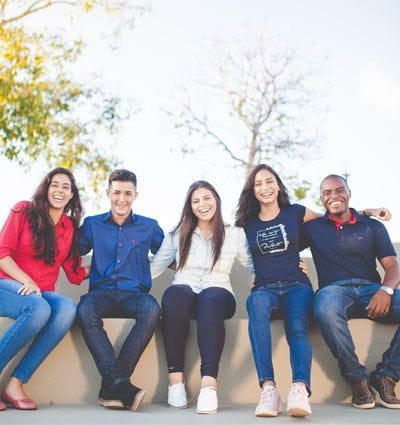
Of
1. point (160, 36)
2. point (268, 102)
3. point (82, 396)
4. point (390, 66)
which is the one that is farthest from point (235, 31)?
point (82, 396)

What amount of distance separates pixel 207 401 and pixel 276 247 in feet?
3.26

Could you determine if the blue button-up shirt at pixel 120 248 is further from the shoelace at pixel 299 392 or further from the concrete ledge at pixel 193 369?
the shoelace at pixel 299 392

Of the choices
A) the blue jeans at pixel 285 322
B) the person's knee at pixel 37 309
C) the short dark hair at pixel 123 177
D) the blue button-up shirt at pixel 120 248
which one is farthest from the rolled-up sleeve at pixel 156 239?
the person's knee at pixel 37 309

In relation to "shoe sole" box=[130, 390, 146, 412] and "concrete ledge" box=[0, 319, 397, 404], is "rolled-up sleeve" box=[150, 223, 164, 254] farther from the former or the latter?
"shoe sole" box=[130, 390, 146, 412]

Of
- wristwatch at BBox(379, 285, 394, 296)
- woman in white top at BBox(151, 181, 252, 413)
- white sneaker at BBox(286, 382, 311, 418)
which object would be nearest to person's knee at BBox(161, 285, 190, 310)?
woman in white top at BBox(151, 181, 252, 413)

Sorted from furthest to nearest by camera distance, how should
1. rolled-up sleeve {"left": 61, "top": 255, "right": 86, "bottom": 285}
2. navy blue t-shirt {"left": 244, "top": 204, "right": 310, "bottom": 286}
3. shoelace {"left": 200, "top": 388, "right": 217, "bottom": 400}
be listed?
rolled-up sleeve {"left": 61, "top": 255, "right": 86, "bottom": 285}, navy blue t-shirt {"left": 244, "top": 204, "right": 310, "bottom": 286}, shoelace {"left": 200, "top": 388, "right": 217, "bottom": 400}

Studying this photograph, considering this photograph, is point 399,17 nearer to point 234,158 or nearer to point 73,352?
point 234,158

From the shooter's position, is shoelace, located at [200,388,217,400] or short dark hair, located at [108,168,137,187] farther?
short dark hair, located at [108,168,137,187]

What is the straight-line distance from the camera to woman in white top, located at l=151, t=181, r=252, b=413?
2893 mm

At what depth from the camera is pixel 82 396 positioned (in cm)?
313

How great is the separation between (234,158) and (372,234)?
10.7m

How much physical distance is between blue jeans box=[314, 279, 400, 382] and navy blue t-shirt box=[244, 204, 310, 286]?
22 centimetres

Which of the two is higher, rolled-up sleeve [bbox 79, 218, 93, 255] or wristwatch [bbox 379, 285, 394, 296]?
rolled-up sleeve [bbox 79, 218, 93, 255]

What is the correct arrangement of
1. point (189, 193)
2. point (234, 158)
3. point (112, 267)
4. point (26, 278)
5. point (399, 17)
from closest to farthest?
point (26, 278), point (112, 267), point (189, 193), point (399, 17), point (234, 158)
